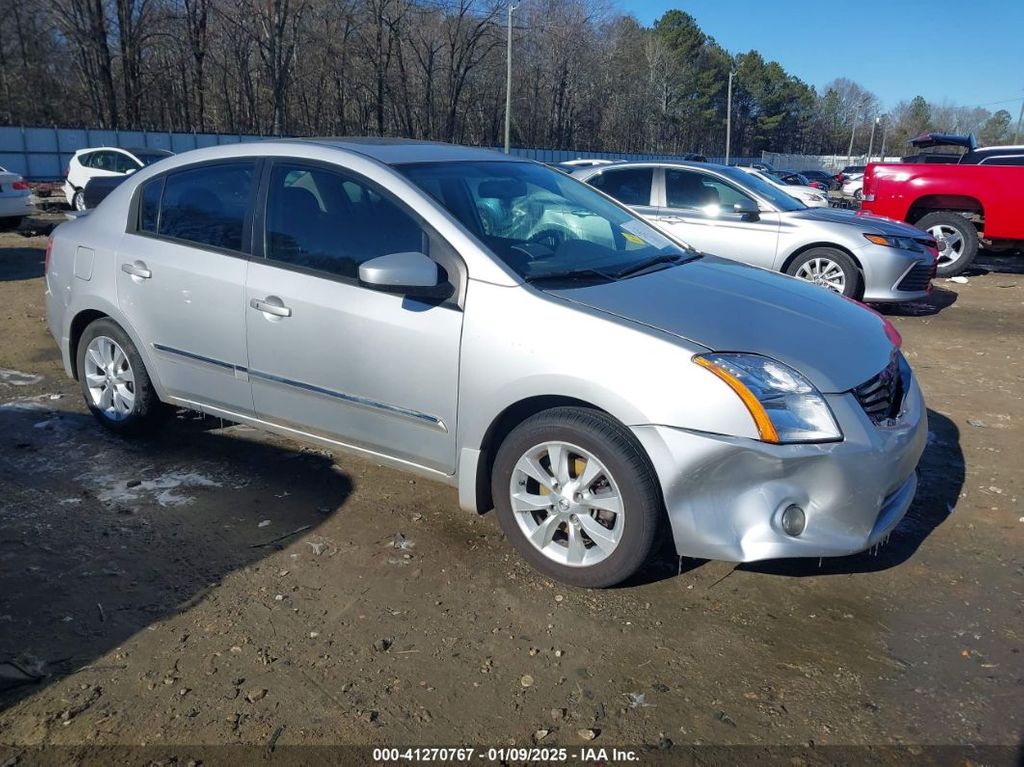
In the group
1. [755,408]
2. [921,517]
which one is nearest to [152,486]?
[755,408]

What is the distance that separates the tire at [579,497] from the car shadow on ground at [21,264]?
30.4 feet

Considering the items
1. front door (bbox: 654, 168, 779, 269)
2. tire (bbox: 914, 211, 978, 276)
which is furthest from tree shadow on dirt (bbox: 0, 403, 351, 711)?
tire (bbox: 914, 211, 978, 276)

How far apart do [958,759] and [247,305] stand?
132 inches

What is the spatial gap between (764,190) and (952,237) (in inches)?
160

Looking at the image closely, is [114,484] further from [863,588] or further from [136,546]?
[863,588]

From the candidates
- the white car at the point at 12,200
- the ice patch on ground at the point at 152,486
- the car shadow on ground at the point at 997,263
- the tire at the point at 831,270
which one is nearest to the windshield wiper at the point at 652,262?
the ice patch on ground at the point at 152,486

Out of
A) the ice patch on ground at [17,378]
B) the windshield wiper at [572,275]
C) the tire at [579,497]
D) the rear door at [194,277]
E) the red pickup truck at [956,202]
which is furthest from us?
the red pickup truck at [956,202]

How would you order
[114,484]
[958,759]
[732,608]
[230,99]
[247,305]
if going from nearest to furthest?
[958,759], [732,608], [247,305], [114,484], [230,99]

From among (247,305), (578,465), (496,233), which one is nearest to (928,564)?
(578,465)

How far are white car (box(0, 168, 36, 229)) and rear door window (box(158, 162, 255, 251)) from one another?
38.8 feet

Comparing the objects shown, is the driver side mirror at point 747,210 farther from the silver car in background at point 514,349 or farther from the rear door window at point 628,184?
the silver car in background at point 514,349

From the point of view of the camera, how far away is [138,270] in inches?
172

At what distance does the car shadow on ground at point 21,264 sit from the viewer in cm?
1034

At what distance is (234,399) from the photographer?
4.15 meters
